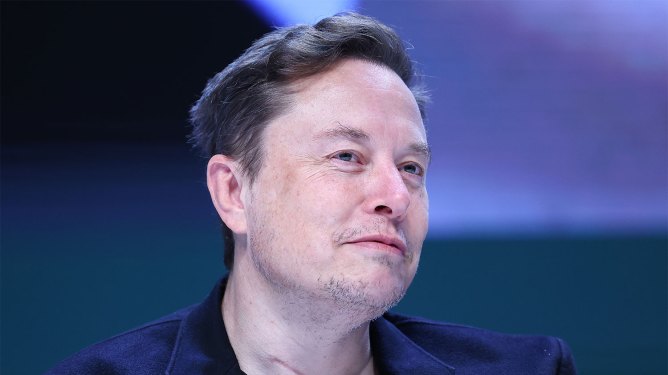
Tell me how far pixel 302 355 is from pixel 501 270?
1.08 meters

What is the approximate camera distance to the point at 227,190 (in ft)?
7.04

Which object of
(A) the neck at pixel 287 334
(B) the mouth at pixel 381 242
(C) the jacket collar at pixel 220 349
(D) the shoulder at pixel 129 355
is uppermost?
(B) the mouth at pixel 381 242

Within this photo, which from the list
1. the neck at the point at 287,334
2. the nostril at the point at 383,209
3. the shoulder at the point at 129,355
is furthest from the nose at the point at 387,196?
the shoulder at the point at 129,355

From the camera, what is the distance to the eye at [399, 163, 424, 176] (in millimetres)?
2047

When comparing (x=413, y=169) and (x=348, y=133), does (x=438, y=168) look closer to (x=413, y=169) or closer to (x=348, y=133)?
(x=413, y=169)

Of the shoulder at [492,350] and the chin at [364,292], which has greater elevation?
→ the chin at [364,292]

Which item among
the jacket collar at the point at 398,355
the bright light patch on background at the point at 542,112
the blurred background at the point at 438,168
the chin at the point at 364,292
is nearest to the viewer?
the chin at the point at 364,292

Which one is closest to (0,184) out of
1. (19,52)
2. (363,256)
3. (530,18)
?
(19,52)

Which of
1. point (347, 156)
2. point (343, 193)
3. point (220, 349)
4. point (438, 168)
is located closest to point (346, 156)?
point (347, 156)

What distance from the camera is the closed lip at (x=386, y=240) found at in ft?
6.06

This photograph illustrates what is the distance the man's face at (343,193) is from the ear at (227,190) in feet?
0.18

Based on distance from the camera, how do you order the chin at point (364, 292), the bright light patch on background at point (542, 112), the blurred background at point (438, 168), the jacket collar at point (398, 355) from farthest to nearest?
1. the bright light patch on background at point (542, 112)
2. the blurred background at point (438, 168)
3. the jacket collar at point (398, 355)
4. the chin at point (364, 292)

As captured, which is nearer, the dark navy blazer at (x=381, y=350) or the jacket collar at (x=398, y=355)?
the dark navy blazer at (x=381, y=350)

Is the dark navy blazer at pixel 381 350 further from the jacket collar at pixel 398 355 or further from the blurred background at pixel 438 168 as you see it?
the blurred background at pixel 438 168
